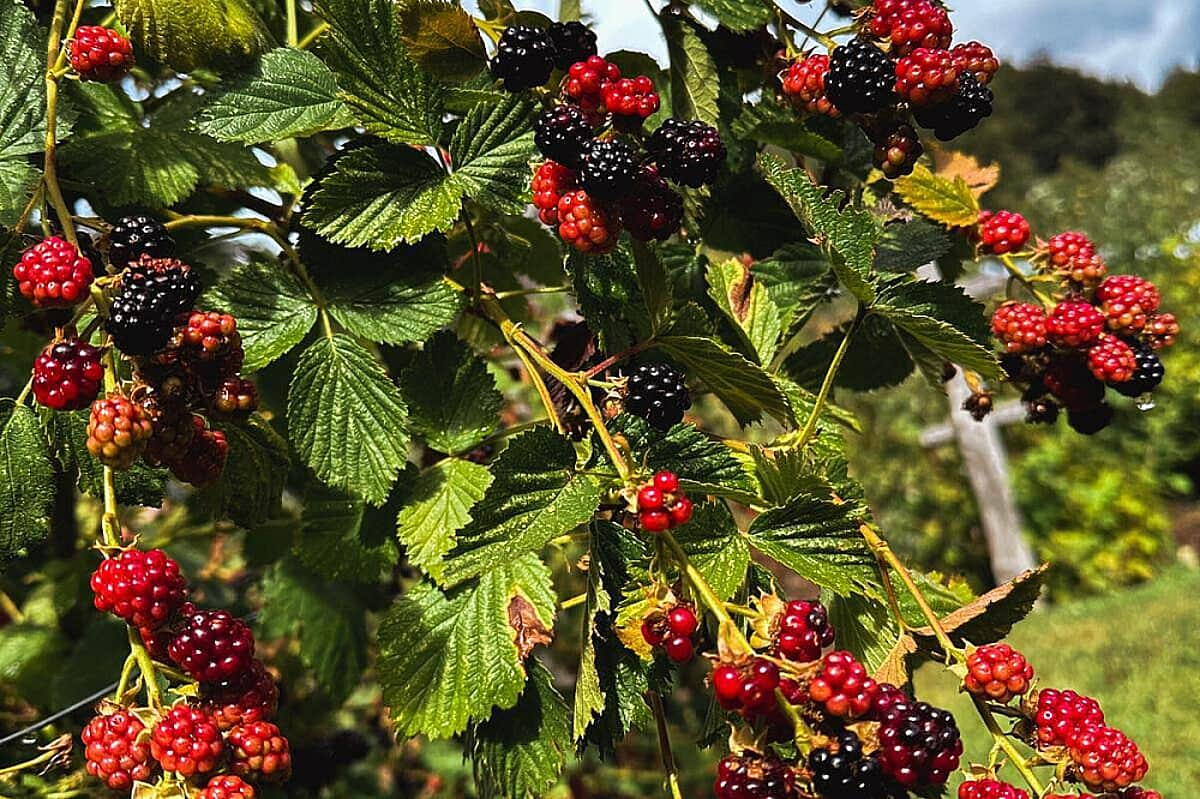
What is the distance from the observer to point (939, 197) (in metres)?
0.99

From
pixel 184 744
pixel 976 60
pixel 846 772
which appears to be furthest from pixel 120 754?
pixel 976 60

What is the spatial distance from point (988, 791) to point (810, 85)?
54 cm

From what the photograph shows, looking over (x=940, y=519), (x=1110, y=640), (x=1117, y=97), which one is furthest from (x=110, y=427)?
(x=1117, y=97)

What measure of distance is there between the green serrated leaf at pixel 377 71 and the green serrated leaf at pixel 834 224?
0.87 ft

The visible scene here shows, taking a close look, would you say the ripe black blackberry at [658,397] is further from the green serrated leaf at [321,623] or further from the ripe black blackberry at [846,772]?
the green serrated leaf at [321,623]

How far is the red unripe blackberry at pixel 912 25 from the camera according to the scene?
0.79 metres

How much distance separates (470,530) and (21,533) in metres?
0.33

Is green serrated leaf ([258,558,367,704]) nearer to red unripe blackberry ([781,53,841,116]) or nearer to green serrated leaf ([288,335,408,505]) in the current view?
green serrated leaf ([288,335,408,505])

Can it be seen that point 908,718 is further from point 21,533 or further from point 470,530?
point 21,533

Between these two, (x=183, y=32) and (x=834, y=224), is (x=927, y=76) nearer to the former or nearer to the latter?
(x=834, y=224)

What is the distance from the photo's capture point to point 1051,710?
0.66 metres

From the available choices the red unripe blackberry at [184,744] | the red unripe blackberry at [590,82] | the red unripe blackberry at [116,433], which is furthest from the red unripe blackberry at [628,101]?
the red unripe blackberry at [184,744]

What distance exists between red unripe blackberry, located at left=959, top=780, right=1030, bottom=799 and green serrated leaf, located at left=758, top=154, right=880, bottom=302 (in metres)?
0.35

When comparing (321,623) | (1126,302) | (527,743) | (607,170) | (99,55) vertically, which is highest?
(1126,302)
